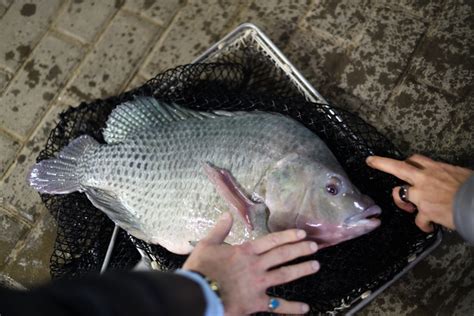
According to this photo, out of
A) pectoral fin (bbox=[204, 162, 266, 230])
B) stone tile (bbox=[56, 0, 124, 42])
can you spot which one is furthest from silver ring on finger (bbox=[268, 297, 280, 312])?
stone tile (bbox=[56, 0, 124, 42])

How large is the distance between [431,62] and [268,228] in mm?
1787

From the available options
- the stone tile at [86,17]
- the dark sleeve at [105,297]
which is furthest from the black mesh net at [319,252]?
the dark sleeve at [105,297]

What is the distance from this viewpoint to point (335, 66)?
3.61 metres

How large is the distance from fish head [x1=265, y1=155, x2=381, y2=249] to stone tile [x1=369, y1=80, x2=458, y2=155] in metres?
0.94

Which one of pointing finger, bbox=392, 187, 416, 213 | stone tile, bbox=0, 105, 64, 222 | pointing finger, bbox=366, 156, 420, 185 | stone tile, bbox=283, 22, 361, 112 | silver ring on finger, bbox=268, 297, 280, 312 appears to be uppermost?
stone tile, bbox=283, 22, 361, 112

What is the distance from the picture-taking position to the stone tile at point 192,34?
13.1ft

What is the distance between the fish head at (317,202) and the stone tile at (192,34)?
1.77 m

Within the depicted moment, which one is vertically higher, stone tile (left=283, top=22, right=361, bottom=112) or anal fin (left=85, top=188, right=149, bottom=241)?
stone tile (left=283, top=22, right=361, bottom=112)

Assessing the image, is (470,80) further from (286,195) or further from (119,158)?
(119,158)

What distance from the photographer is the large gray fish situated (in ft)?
8.29

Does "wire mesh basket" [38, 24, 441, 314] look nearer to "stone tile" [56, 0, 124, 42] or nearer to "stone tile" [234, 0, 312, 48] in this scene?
"stone tile" [234, 0, 312, 48]

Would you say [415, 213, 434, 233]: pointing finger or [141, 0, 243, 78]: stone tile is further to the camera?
[141, 0, 243, 78]: stone tile

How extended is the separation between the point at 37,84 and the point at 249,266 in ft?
9.62

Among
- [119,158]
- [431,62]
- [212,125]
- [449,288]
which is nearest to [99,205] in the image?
[119,158]
